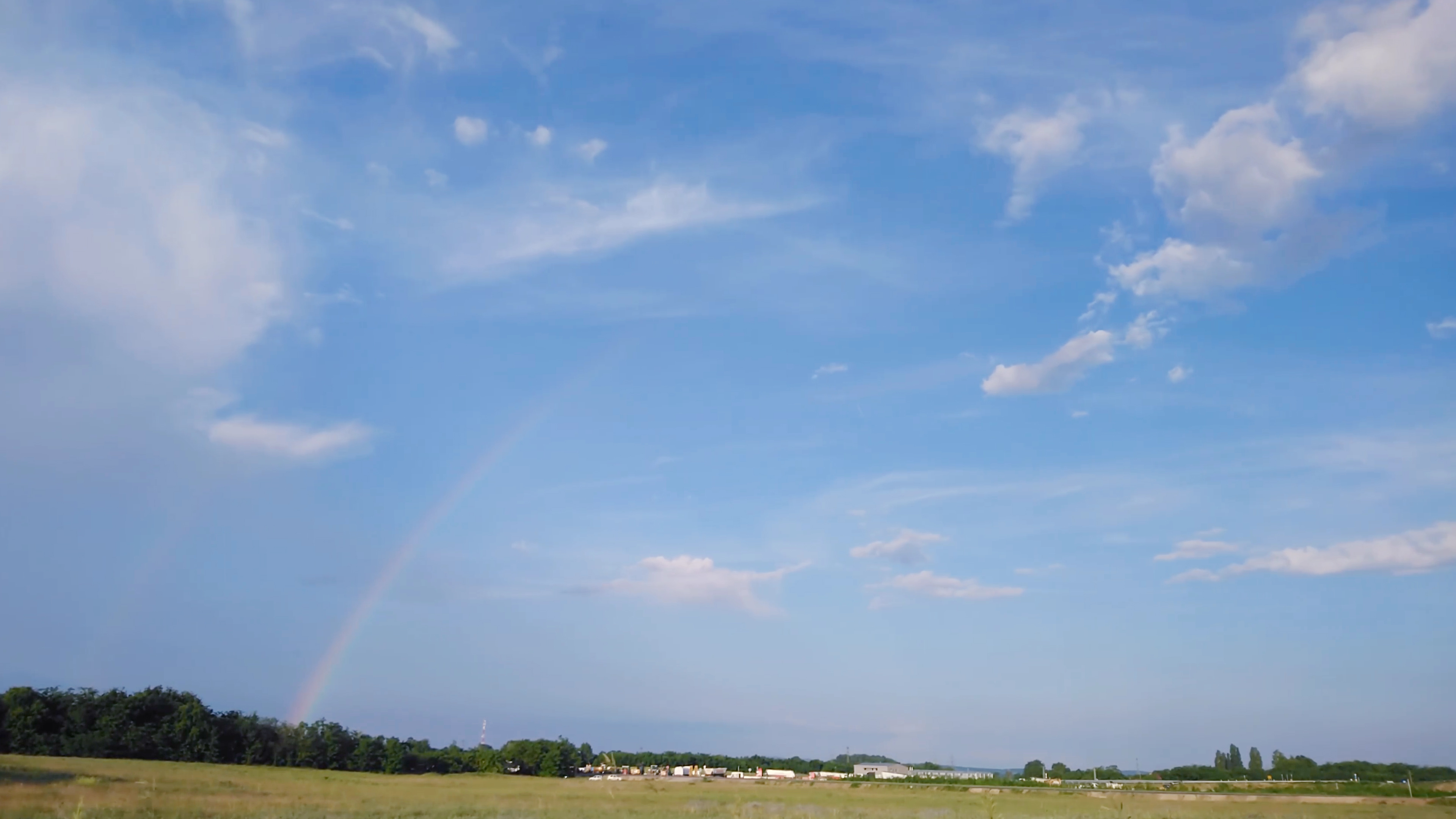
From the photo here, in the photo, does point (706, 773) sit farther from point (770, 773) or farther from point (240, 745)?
point (240, 745)

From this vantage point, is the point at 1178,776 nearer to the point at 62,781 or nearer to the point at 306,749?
the point at 306,749

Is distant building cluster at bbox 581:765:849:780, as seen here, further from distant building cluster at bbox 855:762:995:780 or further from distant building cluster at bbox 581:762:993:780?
distant building cluster at bbox 855:762:995:780

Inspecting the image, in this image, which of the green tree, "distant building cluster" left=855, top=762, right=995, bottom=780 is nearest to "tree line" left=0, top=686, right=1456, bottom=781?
the green tree

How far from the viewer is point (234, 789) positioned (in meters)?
41.7

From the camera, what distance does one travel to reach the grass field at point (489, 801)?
29.7 meters

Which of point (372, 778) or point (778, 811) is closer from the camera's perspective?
point (778, 811)

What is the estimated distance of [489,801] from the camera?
41.8 meters

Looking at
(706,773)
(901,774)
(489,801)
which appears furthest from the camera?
(706,773)

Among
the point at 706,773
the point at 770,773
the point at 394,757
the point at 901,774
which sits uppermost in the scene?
the point at 394,757

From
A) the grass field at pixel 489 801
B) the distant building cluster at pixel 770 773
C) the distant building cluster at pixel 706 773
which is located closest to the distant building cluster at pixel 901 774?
the distant building cluster at pixel 770 773

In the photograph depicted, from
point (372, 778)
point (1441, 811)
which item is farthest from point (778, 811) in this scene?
point (372, 778)

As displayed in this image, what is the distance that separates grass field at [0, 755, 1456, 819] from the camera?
2970 centimetres

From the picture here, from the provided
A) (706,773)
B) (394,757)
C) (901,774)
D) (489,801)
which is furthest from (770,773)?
(489,801)

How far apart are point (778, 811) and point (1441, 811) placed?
42960 millimetres
